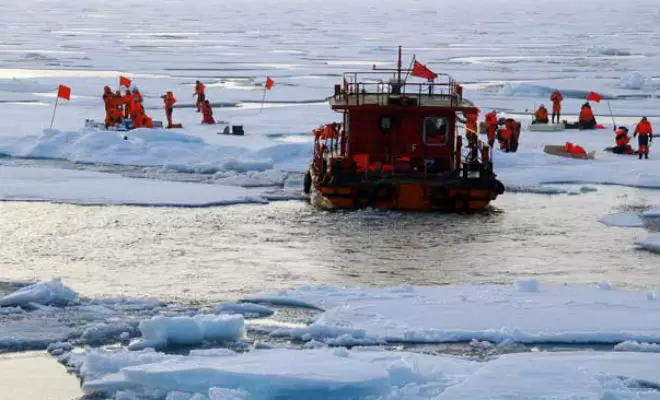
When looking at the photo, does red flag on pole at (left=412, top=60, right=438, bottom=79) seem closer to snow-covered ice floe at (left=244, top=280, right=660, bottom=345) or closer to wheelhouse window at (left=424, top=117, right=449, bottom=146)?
wheelhouse window at (left=424, top=117, right=449, bottom=146)

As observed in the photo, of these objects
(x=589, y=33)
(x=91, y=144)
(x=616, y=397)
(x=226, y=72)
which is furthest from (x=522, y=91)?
(x=589, y=33)

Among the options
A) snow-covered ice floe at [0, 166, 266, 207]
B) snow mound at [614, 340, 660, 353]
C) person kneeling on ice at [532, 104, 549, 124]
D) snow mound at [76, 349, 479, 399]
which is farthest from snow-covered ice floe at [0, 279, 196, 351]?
person kneeling on ice at [532, 104, 549, 124]

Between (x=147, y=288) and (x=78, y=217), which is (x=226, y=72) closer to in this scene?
(x=78, y=217)

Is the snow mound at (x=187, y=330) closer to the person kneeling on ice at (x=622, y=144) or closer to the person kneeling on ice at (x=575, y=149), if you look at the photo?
the person kneeling on ice at (x=575, y=149)

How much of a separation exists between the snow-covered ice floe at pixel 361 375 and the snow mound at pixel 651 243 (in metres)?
6.17

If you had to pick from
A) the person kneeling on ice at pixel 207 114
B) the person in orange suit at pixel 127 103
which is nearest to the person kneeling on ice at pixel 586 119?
the person kneeling on ice at pixel 207 114

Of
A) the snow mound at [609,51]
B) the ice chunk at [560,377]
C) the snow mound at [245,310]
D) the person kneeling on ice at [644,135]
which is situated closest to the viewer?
the ice chunk at [560,377]

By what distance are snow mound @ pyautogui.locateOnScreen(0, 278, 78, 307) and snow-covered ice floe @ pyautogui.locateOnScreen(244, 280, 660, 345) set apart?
6.32ft

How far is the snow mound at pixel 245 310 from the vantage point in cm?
1355

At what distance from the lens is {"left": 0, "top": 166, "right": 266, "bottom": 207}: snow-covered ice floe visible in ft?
69.6

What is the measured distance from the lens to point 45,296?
542 inches

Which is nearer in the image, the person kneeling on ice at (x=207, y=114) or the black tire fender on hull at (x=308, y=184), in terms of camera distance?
the black tire fender on hull at (x=308, y=184)

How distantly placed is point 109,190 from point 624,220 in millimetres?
8241

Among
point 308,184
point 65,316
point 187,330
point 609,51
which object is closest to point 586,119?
point 308,184
